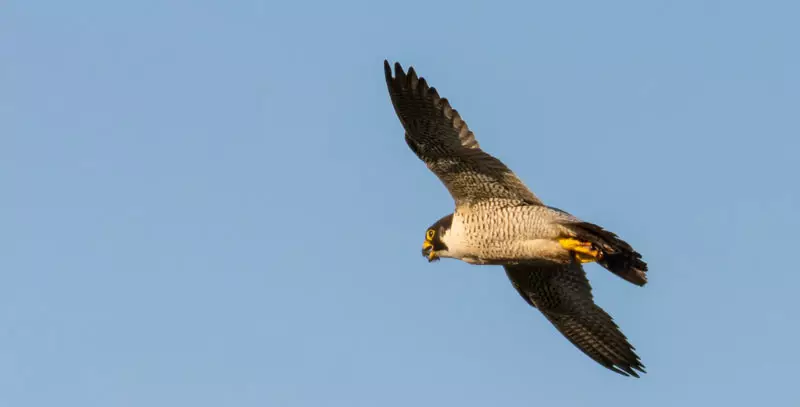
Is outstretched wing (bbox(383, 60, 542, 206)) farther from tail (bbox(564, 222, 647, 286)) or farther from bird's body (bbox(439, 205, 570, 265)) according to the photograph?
tail (bbox(564, 222, 647, 286))

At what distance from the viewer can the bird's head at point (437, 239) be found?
1476 centimetres

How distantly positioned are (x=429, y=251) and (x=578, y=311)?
2402 mm

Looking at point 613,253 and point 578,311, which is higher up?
point 578,311

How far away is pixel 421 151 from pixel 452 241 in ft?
3.97

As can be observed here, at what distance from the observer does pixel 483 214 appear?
14.3 meters

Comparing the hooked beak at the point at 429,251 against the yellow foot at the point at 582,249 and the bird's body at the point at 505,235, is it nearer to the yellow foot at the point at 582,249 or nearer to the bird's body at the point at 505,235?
the bird's body at the point at 505,235

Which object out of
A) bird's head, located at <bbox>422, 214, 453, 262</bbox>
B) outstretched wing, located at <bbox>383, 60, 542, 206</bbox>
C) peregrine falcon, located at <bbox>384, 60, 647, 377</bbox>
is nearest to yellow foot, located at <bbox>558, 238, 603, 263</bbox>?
peregrine falcon, located at <bbox>384, 60, 647, 377</bbox>

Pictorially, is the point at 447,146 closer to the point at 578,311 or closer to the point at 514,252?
the point at 514,252

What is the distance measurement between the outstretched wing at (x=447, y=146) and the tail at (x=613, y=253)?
813 mm

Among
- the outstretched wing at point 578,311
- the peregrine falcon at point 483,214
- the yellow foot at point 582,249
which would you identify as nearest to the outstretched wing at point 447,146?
the peregrine falcon at point 483,214

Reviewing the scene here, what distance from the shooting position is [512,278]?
53.2ft

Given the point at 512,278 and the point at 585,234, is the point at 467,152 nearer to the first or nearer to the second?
the point at 585,234

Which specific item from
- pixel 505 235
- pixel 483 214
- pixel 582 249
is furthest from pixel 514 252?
pixel 582 249

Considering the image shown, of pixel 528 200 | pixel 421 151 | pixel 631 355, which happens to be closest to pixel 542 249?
pixel 528 200
